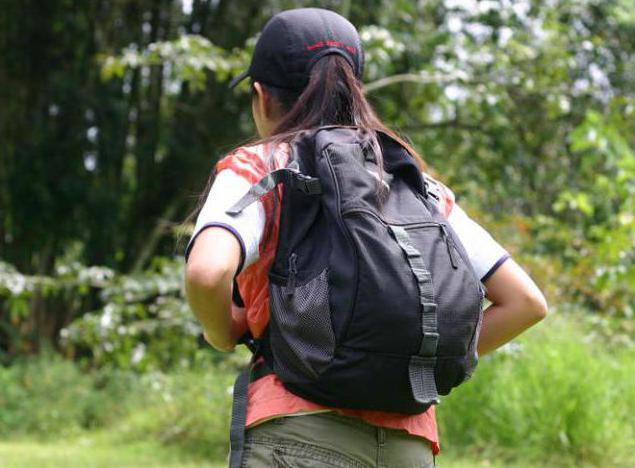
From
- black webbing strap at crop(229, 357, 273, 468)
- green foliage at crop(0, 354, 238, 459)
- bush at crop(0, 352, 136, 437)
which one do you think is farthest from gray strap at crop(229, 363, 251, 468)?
bush at crop(0, 352, 136, 437)

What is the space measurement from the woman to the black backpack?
42 millimetres

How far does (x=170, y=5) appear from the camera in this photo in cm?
1152

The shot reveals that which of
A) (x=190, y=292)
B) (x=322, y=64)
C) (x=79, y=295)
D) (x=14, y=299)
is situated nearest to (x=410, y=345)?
(x=190, y=292)

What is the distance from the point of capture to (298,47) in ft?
6.86

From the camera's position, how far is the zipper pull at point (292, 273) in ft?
6.04

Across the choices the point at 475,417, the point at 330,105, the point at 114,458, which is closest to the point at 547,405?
the point at 475,417

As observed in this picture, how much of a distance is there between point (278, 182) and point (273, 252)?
13 cm

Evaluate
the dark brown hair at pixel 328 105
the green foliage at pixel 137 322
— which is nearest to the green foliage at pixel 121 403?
the green foliage at pixel 137 322

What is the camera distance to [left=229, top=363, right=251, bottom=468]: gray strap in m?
1.90

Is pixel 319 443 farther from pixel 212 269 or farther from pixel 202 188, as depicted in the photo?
pixel 202 188

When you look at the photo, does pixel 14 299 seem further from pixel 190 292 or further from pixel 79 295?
pixel 190 292

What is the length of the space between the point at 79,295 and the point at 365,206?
11.0 m

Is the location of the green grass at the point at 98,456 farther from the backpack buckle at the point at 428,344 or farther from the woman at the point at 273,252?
the backpack buckle at the point at 428,344

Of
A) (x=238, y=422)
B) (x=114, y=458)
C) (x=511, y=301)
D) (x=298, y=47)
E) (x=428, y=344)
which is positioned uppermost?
(x=298, y=47)
